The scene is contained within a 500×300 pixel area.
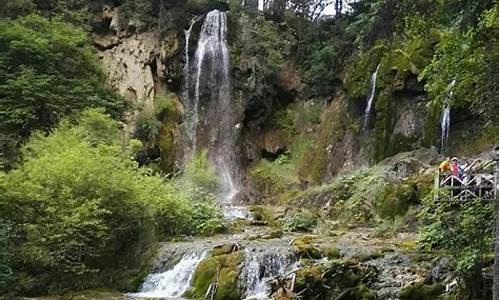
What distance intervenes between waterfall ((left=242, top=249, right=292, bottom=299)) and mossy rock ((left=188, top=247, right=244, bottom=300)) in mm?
179

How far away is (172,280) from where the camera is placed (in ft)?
40.9

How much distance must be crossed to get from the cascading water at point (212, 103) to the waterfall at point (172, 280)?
13.3m

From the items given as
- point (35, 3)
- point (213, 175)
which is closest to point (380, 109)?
point (213, 175)

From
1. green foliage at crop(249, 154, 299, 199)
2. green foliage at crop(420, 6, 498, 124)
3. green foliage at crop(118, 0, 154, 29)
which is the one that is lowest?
green foliage at crop(249, 154, 299, 199)

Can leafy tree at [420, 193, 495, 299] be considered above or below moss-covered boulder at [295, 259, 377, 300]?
above

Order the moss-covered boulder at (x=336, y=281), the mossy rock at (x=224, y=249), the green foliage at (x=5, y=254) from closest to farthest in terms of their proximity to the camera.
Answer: the moss-covered boulder at (x=336, y=281) → the green foliage at (x=5, y=254) → the mossy rock at (x=224, y=249)

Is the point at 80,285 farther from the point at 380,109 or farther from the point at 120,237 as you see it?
the point at 380,109

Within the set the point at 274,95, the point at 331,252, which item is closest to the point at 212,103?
the point at 274,95

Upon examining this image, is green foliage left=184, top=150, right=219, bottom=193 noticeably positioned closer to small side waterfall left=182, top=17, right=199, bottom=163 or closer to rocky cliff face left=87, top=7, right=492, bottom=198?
small side waterfall left=182, top=17, right=199, bottom=163

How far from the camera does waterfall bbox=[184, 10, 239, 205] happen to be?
2650cm

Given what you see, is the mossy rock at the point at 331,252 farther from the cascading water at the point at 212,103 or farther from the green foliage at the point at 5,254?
the cascading water at the point at 212,103

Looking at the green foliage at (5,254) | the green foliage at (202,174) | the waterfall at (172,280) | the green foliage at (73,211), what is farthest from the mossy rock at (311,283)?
the green foliage at (202,174)

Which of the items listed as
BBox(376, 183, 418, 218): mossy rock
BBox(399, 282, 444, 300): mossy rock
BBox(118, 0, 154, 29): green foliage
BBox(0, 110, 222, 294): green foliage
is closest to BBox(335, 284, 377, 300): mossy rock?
BBox(399, 282, 444, 300): mossy rock

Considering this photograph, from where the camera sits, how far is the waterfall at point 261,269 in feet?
36.3
